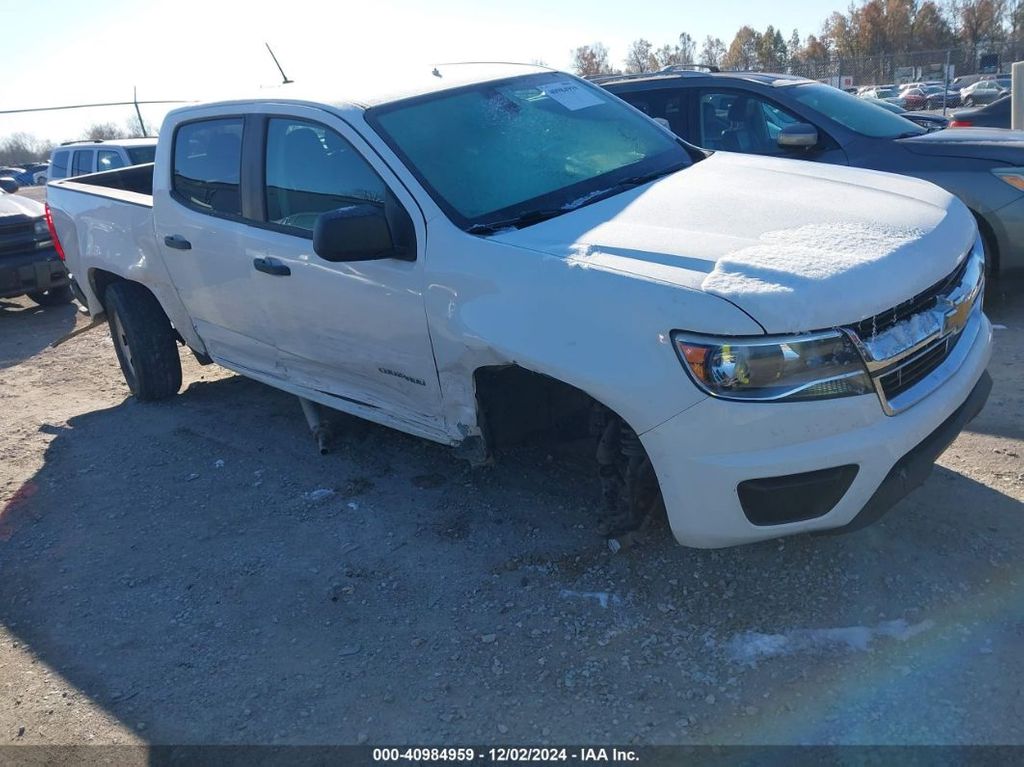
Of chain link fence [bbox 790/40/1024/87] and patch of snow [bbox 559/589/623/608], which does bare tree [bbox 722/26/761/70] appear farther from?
patch of snow [bbox 559/589/623/608]

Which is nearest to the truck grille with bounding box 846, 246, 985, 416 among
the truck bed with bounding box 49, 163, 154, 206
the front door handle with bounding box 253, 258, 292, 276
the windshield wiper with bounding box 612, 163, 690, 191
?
the windshield wiper with bounding box 612, 163, 690, 191

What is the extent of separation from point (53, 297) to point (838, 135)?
850 cm

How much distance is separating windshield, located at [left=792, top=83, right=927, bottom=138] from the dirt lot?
7.85 feet

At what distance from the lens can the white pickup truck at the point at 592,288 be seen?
2.63 metres

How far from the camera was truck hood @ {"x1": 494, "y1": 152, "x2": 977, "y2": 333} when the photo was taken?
8.53 feet

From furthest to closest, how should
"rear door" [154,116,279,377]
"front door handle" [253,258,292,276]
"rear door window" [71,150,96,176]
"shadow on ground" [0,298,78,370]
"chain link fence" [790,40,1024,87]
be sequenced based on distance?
"chain link fence" [790,40,1024,87] < "rear door window" [71,150,96,176] < "shadow on ground" [0,298,78,370] < "rear door" [154,116,279,377] < "front door handle" [253,258,292,276]

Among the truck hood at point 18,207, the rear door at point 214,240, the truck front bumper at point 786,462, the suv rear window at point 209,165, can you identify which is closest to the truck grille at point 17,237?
the truck hood at point 18,207

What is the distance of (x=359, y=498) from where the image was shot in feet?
13.9

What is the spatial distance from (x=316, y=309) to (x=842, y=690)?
2.57 m

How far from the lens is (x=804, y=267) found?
2.67 meters

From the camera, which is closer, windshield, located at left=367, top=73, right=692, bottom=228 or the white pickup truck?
the white pickup truck

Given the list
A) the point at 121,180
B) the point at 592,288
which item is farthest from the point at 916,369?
the point at 121,180

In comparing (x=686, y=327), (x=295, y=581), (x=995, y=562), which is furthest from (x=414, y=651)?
(x=995, y=562)

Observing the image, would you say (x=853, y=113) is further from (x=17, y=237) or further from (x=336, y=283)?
(x=17, y=237)
